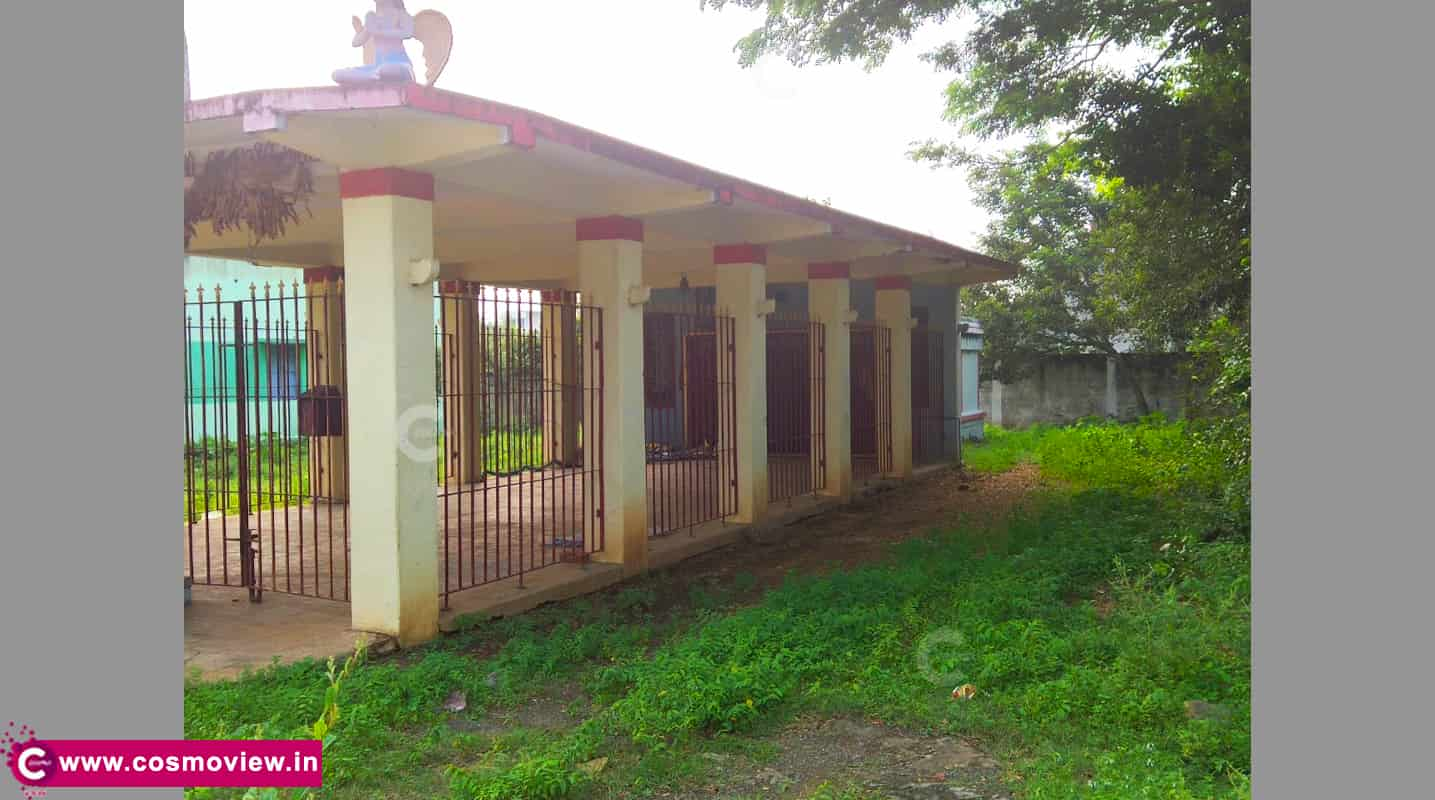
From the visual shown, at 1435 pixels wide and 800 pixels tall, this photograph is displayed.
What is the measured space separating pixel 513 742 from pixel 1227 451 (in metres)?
6.89

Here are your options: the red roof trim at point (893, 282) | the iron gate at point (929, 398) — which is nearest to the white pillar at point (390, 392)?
the red roof trim at point (893, 282)

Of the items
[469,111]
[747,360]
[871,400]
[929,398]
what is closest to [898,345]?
[871,400]

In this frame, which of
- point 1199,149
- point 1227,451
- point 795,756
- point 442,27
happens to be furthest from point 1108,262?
point 795,756

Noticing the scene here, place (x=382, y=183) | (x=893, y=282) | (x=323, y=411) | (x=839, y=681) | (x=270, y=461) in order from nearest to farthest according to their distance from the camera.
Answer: (x=839, y=681) < (x=382, y=183) < (x=270, y=461) < (x=323, y=411) < (x=893, y=282)

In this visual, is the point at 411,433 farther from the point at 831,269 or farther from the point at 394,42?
the point at 831,269

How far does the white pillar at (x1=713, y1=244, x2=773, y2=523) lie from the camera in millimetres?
10234

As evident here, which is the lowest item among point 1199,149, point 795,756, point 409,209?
point 795,756

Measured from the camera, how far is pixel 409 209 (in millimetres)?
5891

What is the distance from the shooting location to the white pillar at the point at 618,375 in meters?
7.98

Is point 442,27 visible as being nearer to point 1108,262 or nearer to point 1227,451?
point 1227,451

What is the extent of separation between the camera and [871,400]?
579 inches
